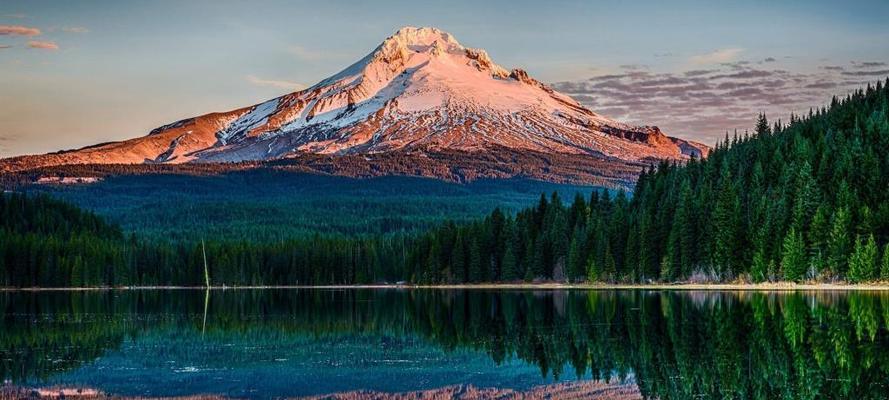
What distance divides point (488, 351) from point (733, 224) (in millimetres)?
62135

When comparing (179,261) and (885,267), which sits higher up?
(885,267)

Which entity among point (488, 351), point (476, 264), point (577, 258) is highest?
point (488, 351)

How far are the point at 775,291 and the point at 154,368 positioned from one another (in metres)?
61.4

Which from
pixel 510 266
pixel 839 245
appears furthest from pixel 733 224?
pixel 510 266

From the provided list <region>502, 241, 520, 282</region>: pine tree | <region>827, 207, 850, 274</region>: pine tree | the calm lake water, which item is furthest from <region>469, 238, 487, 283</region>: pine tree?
the calm lake water

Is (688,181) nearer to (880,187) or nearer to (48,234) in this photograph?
(880,187)

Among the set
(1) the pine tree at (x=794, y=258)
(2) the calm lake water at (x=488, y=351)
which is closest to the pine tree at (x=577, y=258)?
(1) the pine tree at (x=794, y=258)

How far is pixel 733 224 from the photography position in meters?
112

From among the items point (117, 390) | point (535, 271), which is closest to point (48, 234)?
point (535, 271)

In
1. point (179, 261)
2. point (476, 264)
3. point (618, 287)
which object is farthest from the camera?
point (179, 261)

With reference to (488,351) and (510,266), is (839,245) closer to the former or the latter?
(510,266)

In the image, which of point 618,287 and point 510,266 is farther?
point 510,266

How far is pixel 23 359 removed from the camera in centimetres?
5422

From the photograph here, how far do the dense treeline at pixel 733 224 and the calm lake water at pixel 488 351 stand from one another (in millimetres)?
14985
